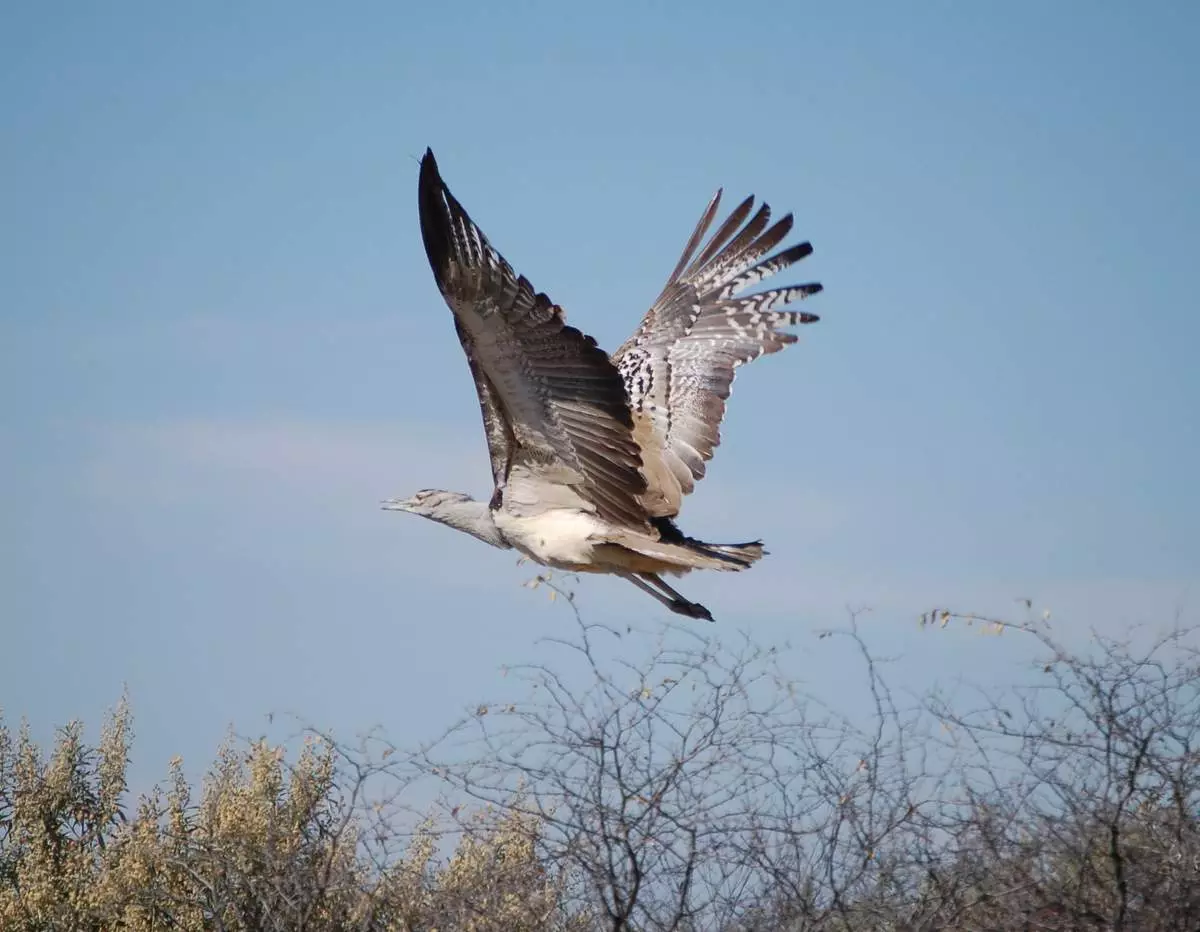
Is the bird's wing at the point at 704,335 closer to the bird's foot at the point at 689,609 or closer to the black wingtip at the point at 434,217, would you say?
the bird's foot at the point at 689,609

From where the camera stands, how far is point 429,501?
884 cm

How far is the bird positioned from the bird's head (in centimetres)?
1

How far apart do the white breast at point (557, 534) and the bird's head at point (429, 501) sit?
1.66 ft

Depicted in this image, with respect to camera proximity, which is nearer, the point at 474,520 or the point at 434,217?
the point at 434,217

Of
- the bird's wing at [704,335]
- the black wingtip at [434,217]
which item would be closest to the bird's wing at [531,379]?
the black wingtip at [434,217]

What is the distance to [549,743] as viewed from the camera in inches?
259

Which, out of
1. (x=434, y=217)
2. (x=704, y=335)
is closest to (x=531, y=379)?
(x=434, y=217)

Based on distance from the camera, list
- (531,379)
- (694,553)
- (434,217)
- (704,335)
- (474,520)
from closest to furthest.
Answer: (434,217) < (531,379) < (694,553) < (474,520) < (704,335)

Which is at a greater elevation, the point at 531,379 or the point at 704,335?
the point at 704,335

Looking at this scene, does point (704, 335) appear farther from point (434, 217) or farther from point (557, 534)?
point (434, 217)

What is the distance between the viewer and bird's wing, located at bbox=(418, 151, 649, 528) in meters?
6.95

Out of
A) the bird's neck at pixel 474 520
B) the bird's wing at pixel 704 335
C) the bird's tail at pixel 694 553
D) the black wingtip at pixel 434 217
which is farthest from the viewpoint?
the bird's wing at pixel 704 335

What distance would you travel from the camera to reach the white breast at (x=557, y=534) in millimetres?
8148

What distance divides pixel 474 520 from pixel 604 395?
1399mm
